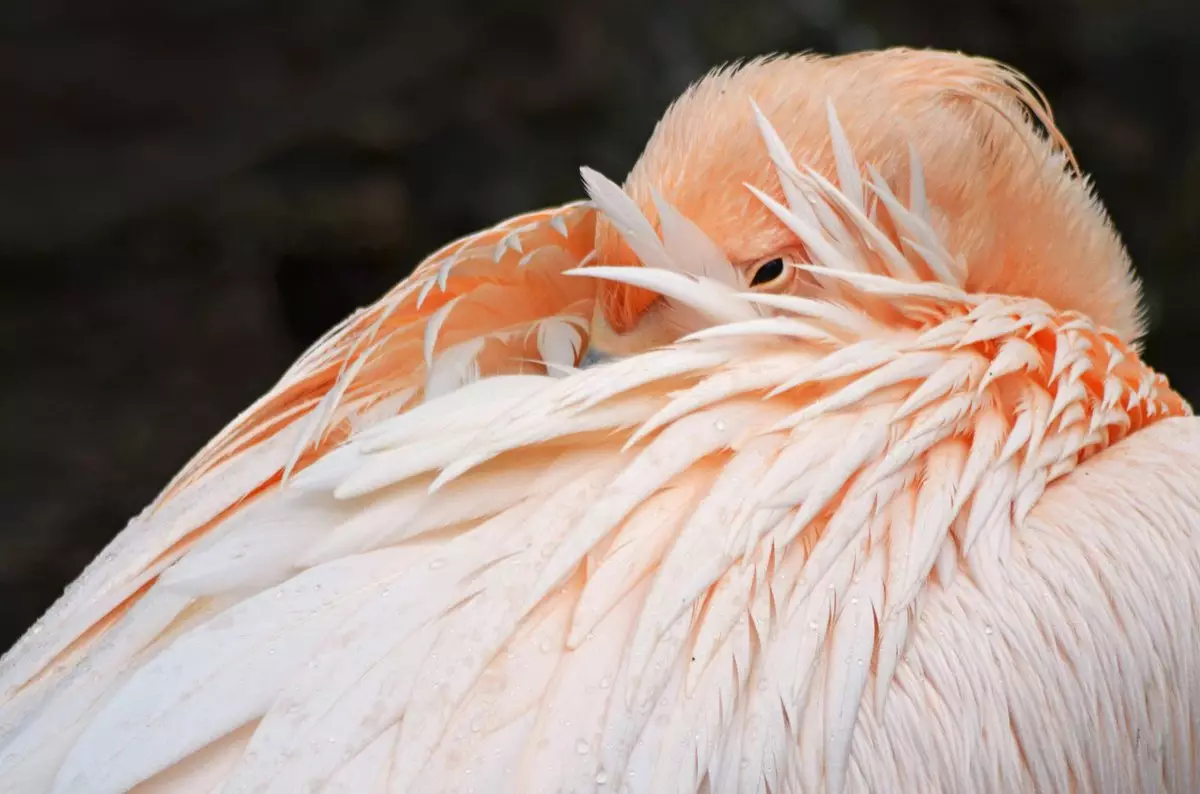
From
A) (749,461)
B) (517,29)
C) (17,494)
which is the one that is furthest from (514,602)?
(517,29)

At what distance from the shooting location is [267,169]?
372 centimetres

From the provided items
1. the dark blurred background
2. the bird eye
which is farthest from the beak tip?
the dark blurred background

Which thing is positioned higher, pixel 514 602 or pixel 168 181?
pixel 168 181

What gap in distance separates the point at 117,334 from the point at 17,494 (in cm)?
53

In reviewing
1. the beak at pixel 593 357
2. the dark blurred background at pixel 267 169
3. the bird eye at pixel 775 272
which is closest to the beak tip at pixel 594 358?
the beak at pixel 593 357

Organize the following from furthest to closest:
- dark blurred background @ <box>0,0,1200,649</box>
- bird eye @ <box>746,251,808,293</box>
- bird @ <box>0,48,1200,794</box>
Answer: dark blurred background @ <box>0,0,1200,649</box>, bird eye @ <box>746,251,808,293</box>, bird @ <box>0,48,1200,794</box>

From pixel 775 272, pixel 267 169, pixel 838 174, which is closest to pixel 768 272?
pixel 775 272

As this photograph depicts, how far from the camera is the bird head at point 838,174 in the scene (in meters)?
1.59

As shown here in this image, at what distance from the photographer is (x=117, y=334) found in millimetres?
3635

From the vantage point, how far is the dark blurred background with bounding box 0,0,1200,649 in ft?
11.6

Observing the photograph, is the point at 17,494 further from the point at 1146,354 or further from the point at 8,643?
the point at 1146,354

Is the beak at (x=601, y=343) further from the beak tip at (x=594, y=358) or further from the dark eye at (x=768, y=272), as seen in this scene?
the dark eye at (x=768, y=272)

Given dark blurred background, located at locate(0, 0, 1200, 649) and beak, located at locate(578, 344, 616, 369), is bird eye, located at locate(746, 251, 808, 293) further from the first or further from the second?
dark blurred background, located at locate(0, 0, 1200, 649)

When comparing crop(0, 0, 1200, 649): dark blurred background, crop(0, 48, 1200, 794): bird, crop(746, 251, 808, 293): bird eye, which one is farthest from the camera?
crop(0, 0, 1200, 649): dark blurred background
